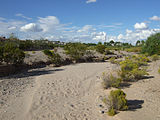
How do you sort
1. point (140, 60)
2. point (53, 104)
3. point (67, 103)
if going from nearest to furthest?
point (53, 104)
point (67, 103)
point (140, 60)

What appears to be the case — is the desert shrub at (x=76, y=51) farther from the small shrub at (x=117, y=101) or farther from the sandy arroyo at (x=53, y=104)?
the small shrub at (x=117, y=101)

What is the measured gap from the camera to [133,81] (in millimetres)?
10219

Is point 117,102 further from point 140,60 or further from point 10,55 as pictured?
point 10,55

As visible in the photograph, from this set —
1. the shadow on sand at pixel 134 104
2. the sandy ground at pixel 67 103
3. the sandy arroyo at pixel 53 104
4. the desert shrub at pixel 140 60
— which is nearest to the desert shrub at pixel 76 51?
the desert shrub at pixel 140 60

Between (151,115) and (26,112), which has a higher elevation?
(151,115)

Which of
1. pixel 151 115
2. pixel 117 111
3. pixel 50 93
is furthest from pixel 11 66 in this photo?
pixel 151 115

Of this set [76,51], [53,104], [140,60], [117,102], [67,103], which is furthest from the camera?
[76,51]

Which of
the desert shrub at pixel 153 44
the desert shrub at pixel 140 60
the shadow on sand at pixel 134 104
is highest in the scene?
the desert shrub at pixel 153 44

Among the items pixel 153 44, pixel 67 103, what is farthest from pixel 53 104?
pixel 153 44

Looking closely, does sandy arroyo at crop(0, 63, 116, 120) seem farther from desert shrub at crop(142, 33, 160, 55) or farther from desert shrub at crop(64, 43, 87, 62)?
desert shrub at crop(142, 33, 160, 55)

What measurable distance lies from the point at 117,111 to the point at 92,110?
1081mm

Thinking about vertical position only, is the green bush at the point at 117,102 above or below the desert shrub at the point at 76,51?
below

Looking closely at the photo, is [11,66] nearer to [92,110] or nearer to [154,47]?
[92,110]

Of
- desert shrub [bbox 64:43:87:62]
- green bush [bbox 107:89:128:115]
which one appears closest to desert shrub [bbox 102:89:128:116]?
green bush [bbox 107:89:128:115]
